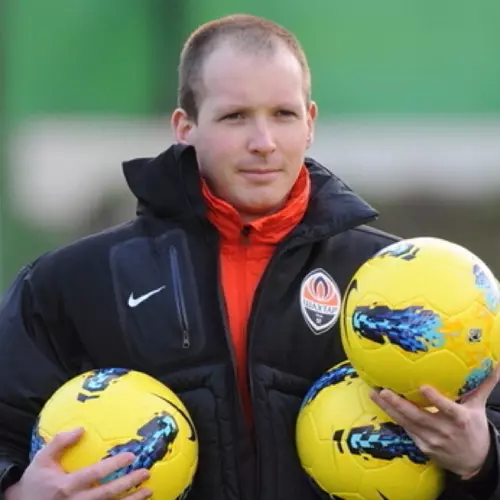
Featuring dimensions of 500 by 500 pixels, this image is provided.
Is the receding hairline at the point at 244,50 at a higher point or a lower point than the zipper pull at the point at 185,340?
higher

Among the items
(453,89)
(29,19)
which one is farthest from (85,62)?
(453,89)

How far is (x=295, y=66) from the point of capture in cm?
434

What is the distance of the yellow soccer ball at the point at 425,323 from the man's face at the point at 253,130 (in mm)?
522

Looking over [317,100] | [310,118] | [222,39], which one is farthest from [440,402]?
[317,100]

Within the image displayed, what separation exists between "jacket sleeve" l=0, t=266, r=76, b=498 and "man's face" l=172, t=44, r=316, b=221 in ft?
2.03

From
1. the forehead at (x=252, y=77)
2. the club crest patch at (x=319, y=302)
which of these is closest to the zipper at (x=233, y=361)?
the club crest patch at (x=319, y=302)

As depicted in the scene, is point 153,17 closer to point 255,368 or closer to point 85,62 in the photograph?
point 85,62

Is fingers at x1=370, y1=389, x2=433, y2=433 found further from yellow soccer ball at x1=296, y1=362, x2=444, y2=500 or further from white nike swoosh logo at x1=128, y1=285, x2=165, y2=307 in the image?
white nike swoosh logo at x1=128, y1=285, x2=165, y2=307

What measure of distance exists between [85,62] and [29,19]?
0.68m

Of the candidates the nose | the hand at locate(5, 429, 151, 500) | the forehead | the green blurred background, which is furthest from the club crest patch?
the green blurred background

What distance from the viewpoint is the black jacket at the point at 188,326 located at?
4043mm

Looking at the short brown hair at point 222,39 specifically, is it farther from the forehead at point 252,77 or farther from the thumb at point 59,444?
the thumb at point 59,444

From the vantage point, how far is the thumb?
3799mm

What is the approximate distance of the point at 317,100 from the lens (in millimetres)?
13805
